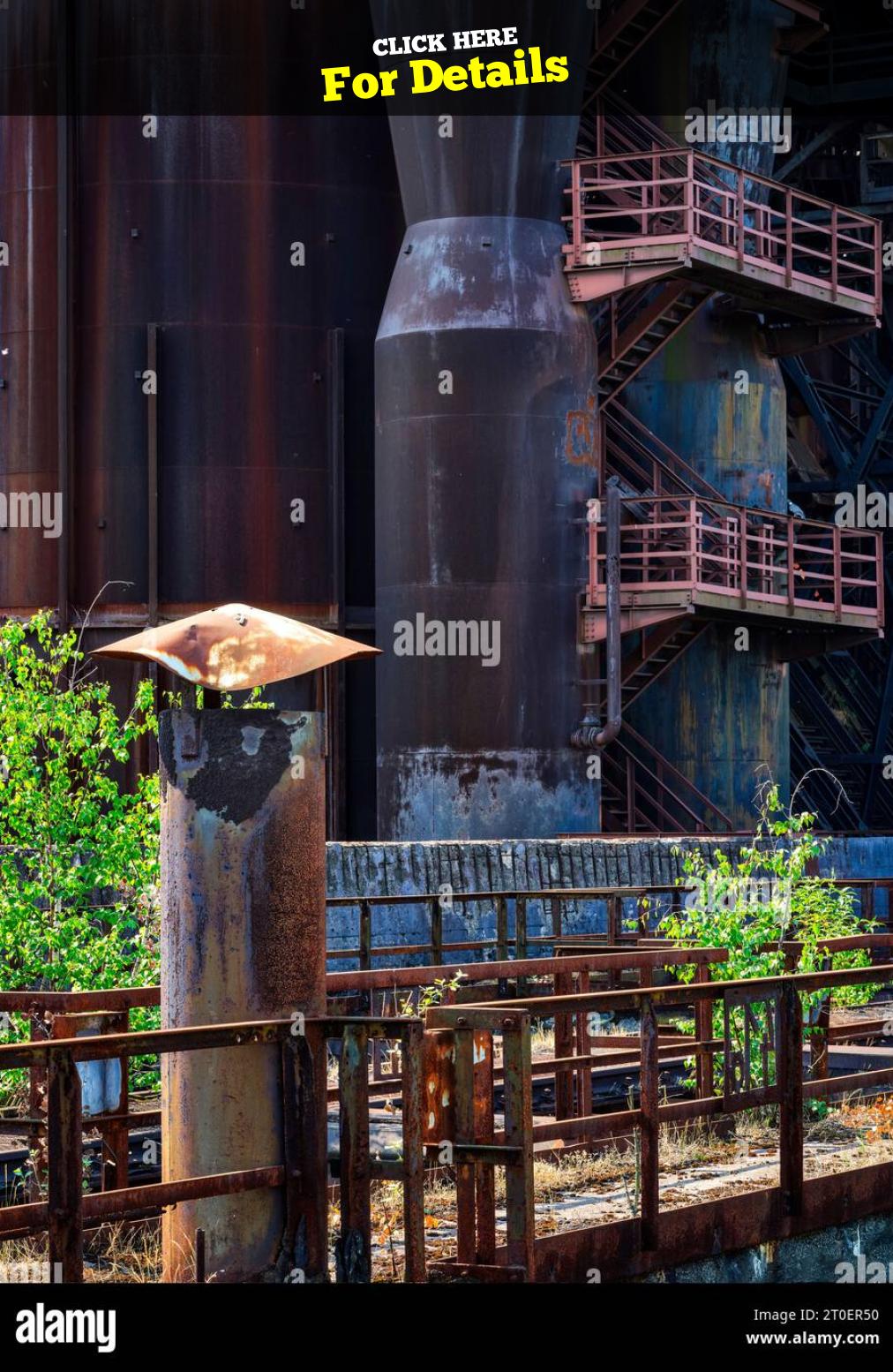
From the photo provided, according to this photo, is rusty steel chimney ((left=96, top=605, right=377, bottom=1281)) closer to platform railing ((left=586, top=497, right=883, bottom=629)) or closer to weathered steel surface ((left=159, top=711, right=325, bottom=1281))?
weathered steel surface ((left=159, top=711, right=325, bottom=1281))

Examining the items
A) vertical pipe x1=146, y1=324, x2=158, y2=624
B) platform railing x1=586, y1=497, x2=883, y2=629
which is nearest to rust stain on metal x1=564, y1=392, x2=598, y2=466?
platform railing x1=586, y1=497, x2=883, y2=629

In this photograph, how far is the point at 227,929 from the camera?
9.87 m

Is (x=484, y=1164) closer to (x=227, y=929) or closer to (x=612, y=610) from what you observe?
(x=227, y=929)

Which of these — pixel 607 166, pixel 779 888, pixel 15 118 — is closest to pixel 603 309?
pixel 607 166

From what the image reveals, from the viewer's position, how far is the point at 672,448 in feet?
116

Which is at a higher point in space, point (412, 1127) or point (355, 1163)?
point (412, 1127)

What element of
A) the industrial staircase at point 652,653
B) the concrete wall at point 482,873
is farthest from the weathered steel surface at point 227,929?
the industrial staircase at point 652,653

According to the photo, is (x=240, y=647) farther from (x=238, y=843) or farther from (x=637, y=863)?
(x=637, y=863)

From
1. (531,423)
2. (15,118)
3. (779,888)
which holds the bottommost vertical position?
(779,888)

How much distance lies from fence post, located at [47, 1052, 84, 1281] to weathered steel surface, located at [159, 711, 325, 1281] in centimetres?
131

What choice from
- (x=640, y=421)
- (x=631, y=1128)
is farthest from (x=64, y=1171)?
(x=640, y=421)

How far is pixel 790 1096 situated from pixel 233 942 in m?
3.33

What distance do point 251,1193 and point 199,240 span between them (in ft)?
85.2

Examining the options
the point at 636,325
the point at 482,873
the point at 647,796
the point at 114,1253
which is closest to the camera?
the point at 114,1253
